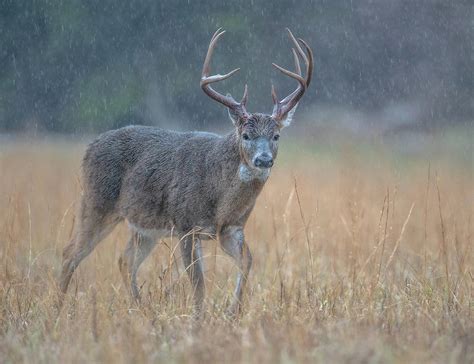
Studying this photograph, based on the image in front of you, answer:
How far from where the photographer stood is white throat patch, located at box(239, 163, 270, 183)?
7.22m

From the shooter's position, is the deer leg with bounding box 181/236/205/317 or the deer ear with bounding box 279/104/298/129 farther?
the deer ear with bounding box 279/104/298/129

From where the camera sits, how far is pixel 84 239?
8.19 meters

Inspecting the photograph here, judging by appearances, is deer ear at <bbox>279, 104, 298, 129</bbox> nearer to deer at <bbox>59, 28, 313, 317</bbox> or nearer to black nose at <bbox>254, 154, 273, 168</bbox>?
deer at <bbox>59, 28, 313, 317</bbox>

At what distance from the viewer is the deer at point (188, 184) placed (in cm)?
725

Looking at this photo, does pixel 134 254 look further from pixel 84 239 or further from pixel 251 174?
pixel 251 174

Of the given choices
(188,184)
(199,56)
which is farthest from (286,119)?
(199,56)

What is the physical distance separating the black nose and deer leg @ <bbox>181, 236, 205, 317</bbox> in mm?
605

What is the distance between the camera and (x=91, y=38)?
79.2ft

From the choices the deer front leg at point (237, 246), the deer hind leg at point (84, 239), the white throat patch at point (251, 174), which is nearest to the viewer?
the white throat patch at point (251, 174)

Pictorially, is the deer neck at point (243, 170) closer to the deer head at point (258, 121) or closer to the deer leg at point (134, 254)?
the deer head at point (258, 121)

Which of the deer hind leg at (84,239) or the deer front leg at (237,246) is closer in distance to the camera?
the deer front leg at (237,246)

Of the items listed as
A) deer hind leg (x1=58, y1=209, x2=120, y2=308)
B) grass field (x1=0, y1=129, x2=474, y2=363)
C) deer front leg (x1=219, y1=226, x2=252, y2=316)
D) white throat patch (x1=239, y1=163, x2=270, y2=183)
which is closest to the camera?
grass field (x1=0, y1=129, x2=474, y2=363)

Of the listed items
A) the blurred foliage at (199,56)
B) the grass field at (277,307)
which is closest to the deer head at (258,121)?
the grass field at (277,307)

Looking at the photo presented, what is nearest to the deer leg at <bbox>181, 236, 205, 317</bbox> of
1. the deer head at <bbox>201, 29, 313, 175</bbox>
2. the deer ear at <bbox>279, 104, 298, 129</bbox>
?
the deer head at <bbox>201, 29, 313, 175</bbox>
